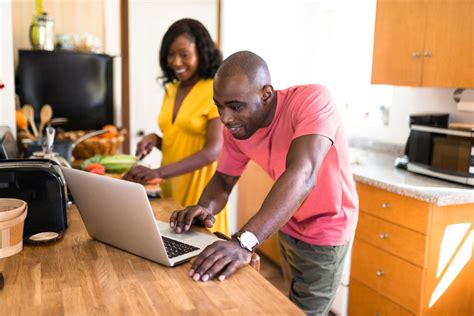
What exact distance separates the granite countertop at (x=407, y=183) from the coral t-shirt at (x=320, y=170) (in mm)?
736

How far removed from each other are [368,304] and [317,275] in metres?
1.17

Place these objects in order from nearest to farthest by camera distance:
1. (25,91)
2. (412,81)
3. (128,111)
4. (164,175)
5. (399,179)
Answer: (164,175)
(399,179)
(412,81)
(25,91)
(128,111)

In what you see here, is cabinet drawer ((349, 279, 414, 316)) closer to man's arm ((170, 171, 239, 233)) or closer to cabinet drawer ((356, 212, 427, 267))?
cabinet drawer ((356, 212, 427, 267))

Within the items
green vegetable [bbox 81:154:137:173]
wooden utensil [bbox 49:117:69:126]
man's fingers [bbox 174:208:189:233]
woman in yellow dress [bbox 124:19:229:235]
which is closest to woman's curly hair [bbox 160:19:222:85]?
woman in yellow dress [bbox 124:19:229:235]

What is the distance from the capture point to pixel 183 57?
229 centimetres

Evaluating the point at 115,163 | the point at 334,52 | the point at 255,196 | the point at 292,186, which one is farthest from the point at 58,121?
the point at 292,186

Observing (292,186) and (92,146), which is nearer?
(292,186)

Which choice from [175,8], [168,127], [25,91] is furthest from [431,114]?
[25,91]

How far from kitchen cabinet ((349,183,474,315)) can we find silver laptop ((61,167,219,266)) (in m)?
1.20

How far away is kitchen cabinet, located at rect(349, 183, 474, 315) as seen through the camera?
2.31 metres

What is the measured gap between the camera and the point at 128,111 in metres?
4.02

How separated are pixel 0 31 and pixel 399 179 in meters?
2.04

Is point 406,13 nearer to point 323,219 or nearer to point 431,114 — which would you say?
point 431,114

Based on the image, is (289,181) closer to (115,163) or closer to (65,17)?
(115,163)
